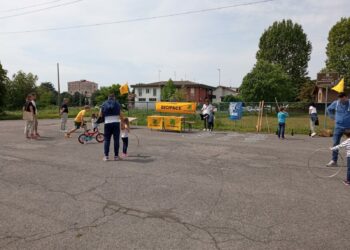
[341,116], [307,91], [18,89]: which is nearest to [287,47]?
[307,91]

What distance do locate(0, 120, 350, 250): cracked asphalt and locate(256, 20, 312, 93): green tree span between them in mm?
52474

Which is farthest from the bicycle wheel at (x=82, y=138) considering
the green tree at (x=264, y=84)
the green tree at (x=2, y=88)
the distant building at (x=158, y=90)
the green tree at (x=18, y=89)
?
the distant building at (x=158, y=90)

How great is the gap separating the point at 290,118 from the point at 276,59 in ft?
118

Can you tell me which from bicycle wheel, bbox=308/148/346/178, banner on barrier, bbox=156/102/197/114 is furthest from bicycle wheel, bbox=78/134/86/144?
bicycle wheel, bbox=308/148/346/178

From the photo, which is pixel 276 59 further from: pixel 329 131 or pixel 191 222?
pixel 191 222

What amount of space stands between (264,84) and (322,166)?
38.6m

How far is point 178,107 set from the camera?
19047mm

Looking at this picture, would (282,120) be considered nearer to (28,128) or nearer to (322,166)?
(322,166)

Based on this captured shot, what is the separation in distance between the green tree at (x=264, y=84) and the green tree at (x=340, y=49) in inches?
276

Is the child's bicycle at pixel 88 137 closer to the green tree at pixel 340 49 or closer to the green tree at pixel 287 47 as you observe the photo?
the green tree at pixel 340 49

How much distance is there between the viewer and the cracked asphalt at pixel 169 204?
3.88m

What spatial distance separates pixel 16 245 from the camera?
3.72m

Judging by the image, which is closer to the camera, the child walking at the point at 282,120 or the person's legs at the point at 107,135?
the person's legs at the point at 107,135

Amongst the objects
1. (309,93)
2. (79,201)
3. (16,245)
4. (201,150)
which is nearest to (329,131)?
(201,150)
